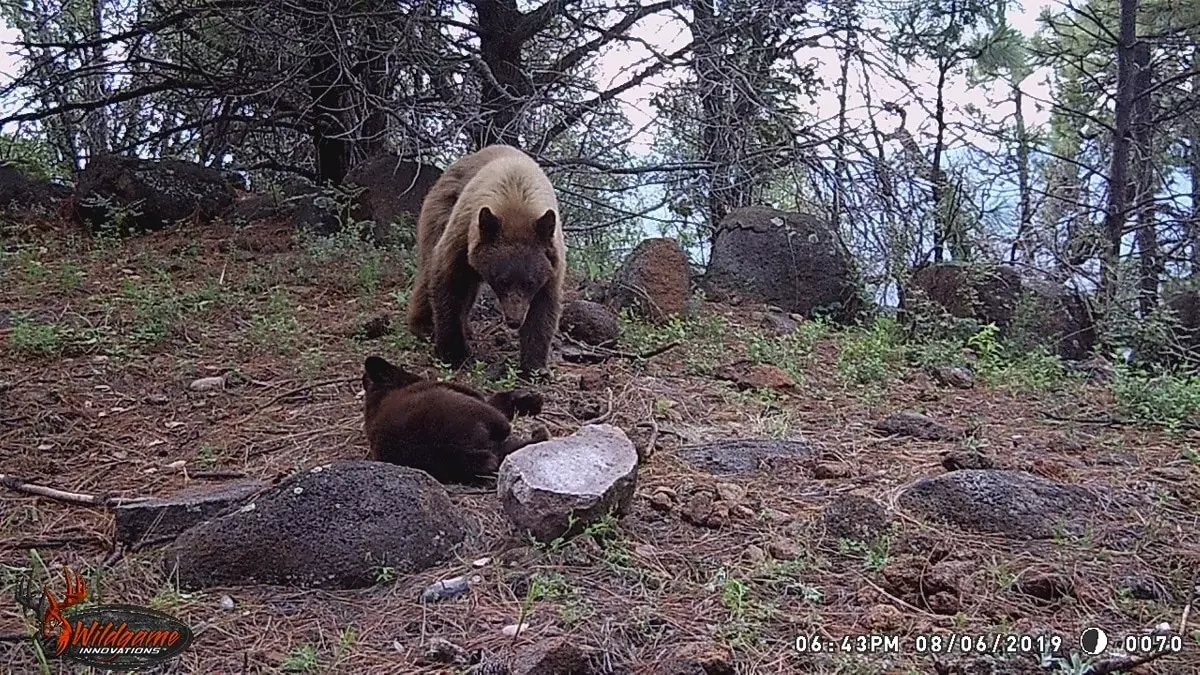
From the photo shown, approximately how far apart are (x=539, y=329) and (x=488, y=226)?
656mm

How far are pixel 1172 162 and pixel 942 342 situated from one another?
8.61m

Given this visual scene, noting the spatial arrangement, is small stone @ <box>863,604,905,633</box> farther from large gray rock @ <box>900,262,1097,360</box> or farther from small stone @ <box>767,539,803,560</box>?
large gray rock @ <box>900,262,1097,360</box>

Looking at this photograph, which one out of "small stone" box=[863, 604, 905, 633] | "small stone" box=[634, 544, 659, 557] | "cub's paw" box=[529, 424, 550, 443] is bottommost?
"small stone" box=[863, 604, 905, 633]

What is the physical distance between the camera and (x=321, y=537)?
109 inches

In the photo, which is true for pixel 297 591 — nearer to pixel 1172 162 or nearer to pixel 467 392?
pixel 467 392

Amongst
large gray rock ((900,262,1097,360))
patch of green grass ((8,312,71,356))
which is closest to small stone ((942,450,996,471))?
large gray rock ((900,262,1097,360))

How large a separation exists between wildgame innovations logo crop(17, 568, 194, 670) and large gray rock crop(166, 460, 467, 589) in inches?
11.0

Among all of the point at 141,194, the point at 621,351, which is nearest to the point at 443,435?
the point at 621,351

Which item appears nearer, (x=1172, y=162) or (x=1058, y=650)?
(x=1058, y=650)

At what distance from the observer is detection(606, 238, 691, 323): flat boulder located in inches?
271

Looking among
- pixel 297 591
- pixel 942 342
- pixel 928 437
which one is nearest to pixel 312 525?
pixel 297 591

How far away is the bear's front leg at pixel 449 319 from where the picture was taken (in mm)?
5609

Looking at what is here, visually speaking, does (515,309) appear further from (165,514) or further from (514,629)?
(514,629)

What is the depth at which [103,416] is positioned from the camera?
440cm
